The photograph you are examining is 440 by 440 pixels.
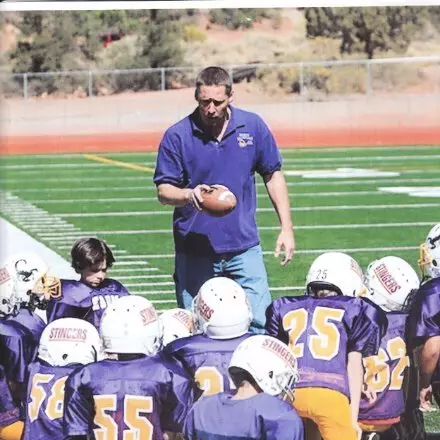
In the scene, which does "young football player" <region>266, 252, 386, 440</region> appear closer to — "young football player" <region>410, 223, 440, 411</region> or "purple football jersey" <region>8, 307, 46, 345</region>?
"young football player" <region>410, 223, 440, 411</region>

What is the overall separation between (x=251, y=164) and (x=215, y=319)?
1393 mm

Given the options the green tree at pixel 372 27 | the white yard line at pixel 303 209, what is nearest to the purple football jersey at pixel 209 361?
the white yard line at pixel 303 209

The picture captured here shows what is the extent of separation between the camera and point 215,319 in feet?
13.6

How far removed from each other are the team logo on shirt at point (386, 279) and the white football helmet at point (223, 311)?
0.84 meters

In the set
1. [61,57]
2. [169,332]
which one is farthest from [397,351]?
[61,57]

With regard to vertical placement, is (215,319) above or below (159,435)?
above

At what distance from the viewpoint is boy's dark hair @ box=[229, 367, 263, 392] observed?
3.63 meters

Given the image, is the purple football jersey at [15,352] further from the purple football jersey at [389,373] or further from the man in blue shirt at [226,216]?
the purple football jersey at [389,373]

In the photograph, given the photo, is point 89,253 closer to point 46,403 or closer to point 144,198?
point 46,403

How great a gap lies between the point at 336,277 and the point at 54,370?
111cm

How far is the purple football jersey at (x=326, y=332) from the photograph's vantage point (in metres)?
4.29

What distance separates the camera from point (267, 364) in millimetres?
3621

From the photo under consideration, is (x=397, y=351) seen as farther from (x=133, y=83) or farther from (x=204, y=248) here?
(x=133, y=83)

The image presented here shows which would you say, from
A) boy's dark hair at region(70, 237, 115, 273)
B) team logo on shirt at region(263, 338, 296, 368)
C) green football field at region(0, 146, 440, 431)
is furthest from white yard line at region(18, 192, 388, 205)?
team logo on shirt at region(263, 338, 296, 368)
